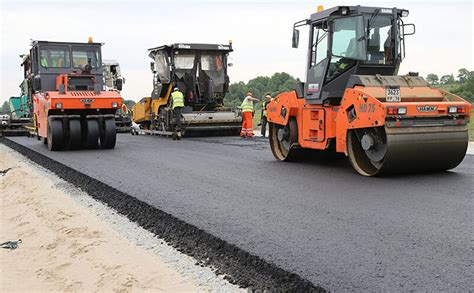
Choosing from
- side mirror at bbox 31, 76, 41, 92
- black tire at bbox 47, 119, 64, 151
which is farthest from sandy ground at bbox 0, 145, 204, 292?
side mirror at bbox 31, 76, 41, 92

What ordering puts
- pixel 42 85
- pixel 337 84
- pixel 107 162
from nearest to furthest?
pixel 337 84, pixel 107 162, pixel 42 85

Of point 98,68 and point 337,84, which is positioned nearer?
point 337,84

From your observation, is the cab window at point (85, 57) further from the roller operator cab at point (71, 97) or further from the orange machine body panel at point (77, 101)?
the orange machine body panel at point (77, 101)

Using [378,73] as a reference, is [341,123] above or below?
below

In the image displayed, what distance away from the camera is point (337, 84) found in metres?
7.97

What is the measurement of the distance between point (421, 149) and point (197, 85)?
1044cm

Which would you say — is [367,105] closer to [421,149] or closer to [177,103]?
[421,149]

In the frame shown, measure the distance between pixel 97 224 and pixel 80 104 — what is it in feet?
23.6

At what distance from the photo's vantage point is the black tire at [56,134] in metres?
11.9

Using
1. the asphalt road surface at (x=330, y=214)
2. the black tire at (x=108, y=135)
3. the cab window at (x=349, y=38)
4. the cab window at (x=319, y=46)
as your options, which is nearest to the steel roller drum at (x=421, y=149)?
the asphalt road surface at (x=330, y=214)

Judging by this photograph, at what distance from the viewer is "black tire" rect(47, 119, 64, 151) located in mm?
11898

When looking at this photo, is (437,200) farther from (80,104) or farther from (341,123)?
(80,104)

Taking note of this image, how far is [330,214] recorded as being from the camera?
16.0 ft

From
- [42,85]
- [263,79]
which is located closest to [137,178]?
[42,85]
